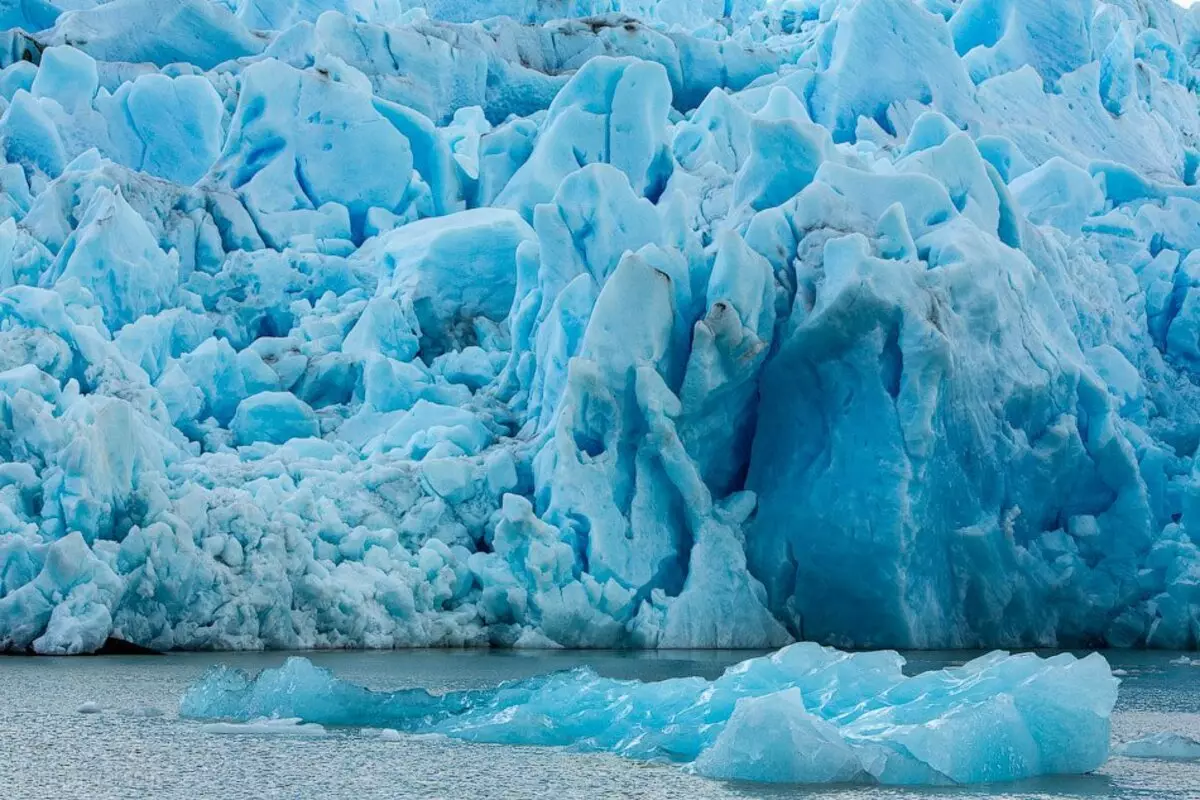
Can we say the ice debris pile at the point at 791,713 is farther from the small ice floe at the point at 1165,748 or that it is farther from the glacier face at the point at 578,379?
the glacier face at the point at 578,379

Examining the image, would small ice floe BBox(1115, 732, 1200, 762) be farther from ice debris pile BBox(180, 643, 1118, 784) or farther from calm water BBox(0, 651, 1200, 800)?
ice debris pile BBox(180, 643, 1118, 784)

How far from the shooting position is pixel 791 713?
517 cm

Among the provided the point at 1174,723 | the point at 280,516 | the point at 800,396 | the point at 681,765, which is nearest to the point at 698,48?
the point at 800,396

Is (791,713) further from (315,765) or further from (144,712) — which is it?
(144,712)

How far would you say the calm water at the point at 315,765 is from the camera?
4.85 m

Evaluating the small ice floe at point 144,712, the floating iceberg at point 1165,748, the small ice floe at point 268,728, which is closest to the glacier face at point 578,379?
the small ice floe at point 144,712

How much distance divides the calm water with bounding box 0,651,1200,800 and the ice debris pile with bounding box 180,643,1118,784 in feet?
0.52

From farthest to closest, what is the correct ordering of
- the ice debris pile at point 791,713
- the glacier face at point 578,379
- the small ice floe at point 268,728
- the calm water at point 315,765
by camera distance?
the glacier face at point 578,379, the small ice floe at point 268,728, the ice debris pile at point 791,713, the calm water at point 315,765

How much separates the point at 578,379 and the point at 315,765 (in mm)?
6493

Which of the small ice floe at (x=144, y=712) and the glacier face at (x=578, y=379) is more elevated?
the glacier face at (x=578, y=379)

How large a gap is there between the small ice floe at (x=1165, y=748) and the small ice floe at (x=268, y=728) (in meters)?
Answer: 3.20

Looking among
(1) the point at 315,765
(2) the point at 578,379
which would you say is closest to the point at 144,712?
(1) the point at 315,765

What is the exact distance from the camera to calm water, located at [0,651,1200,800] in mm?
4852

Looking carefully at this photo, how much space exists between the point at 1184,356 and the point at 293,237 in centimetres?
860
